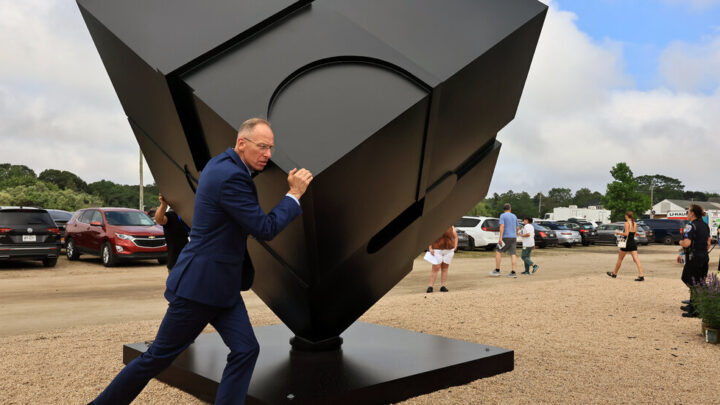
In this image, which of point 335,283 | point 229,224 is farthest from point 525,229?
point 229,224

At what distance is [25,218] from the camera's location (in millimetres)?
14414

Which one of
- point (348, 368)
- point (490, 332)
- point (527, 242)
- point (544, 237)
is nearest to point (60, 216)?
point (527, 242)

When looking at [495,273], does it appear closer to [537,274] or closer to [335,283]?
[537,274]

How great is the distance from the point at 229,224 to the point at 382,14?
70.6 inches

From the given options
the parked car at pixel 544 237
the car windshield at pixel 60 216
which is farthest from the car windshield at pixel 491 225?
the car windshield at pixel 60 216

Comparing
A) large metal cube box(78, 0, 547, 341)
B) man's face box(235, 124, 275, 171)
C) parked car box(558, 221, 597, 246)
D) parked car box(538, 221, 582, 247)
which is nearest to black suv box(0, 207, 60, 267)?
large metal cube box(78, 0, 547, 341)

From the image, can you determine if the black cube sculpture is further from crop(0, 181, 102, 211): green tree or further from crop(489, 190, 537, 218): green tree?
crop(489, 190, 537, 218): green tree

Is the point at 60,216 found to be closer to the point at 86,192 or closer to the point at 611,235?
the point at 611,235

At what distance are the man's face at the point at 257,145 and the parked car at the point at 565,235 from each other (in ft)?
95.9

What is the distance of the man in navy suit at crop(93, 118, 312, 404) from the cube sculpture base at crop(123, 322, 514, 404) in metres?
0.79

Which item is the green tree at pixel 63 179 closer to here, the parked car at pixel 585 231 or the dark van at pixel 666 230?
the parked car at pixel 585 231

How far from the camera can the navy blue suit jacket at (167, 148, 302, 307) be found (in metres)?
2.68

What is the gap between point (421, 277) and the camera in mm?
13828

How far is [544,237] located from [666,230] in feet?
42.9
